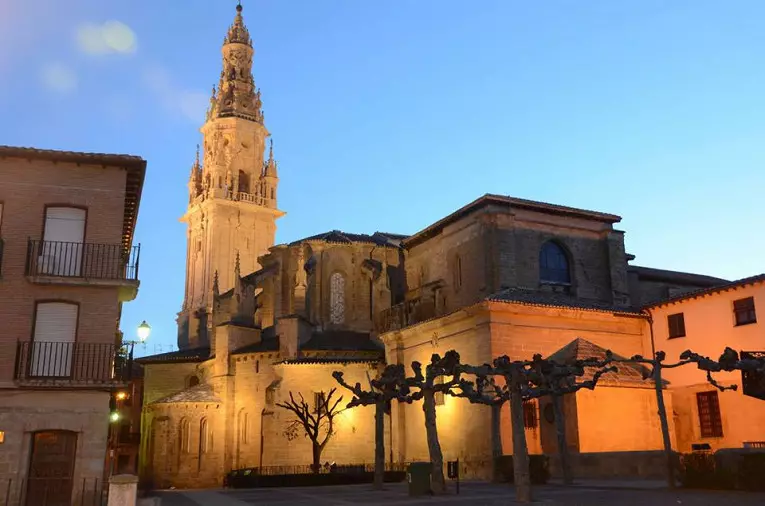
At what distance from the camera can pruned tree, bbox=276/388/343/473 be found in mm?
35281

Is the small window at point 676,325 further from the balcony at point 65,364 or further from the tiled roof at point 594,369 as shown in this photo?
the balcony at point 65,364

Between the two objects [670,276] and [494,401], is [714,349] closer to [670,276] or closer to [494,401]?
[494,401]

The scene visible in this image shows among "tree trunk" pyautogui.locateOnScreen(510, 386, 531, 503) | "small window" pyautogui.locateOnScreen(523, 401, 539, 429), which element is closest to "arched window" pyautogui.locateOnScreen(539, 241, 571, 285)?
"small window" pyautogui.locateOnScreen(523, 401, 539, 429)

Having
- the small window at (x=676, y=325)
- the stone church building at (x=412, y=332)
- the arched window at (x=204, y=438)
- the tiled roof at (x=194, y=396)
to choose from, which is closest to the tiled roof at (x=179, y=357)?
the stone church building at (x=412, y=332)

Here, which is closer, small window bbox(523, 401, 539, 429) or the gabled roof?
small window bbox(523, 401, 539, 429)

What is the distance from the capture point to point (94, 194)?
20453 mm

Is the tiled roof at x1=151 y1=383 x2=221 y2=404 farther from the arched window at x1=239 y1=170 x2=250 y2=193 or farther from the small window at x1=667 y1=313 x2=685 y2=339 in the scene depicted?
the arched window at x1=239 y1=170 x2=250 y2=193

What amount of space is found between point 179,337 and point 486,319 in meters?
38.4

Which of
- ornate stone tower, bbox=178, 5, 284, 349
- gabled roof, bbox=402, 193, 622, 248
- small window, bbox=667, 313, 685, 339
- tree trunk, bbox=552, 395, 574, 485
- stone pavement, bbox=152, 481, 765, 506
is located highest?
ornate stone tower, bbox=178, 5, 284, 349

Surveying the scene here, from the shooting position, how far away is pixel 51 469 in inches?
729

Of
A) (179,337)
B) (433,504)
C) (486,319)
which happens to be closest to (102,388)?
(433,504)

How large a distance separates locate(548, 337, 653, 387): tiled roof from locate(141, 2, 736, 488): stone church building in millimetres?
89

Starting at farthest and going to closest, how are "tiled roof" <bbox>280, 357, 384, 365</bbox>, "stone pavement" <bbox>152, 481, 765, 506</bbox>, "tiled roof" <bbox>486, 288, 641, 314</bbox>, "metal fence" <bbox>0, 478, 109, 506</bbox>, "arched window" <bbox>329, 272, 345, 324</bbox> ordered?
"arched window" <bbox>329, 272, 345, 324</bbox> → "tiled roof" <bbox>280, 357, 384, 365</bbox> → "tiled roof" <bbox>486, 288, 641, 314</bbox> → "metal fence" <bbox>0, 478, 109, 506</bbox> → "stone pavement" <bbox>152, 481, 765, 506</bbox>

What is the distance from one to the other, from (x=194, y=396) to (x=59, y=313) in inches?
854
